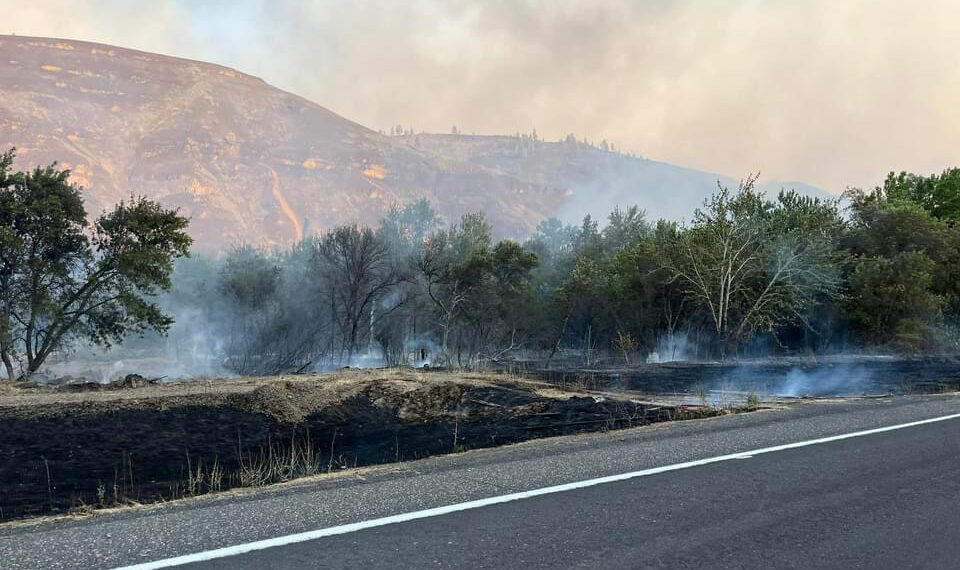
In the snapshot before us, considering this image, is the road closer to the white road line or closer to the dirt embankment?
the white road line

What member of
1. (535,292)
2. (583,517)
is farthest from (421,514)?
(535,292)

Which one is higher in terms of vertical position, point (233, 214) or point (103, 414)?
point (233, 214)

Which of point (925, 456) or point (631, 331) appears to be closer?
point (925, 456)

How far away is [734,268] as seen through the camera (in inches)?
1352

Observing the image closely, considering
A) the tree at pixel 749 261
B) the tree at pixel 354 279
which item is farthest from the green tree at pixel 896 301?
the tree at pixel 354 279

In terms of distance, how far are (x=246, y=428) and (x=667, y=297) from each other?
88.8 feet

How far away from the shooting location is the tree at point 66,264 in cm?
2322

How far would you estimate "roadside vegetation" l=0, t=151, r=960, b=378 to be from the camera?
79.7 feet

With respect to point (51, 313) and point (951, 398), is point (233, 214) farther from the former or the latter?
Answer: point (951, 398)

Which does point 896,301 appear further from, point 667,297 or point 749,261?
point 667,297

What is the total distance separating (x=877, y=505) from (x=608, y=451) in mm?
3136

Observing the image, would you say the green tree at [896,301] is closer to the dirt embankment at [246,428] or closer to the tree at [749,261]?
the tree at [749,261]

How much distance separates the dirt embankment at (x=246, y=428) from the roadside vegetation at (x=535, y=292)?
6.04 meters

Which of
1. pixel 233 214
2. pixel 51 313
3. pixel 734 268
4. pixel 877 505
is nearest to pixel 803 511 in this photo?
pixel 877 505
